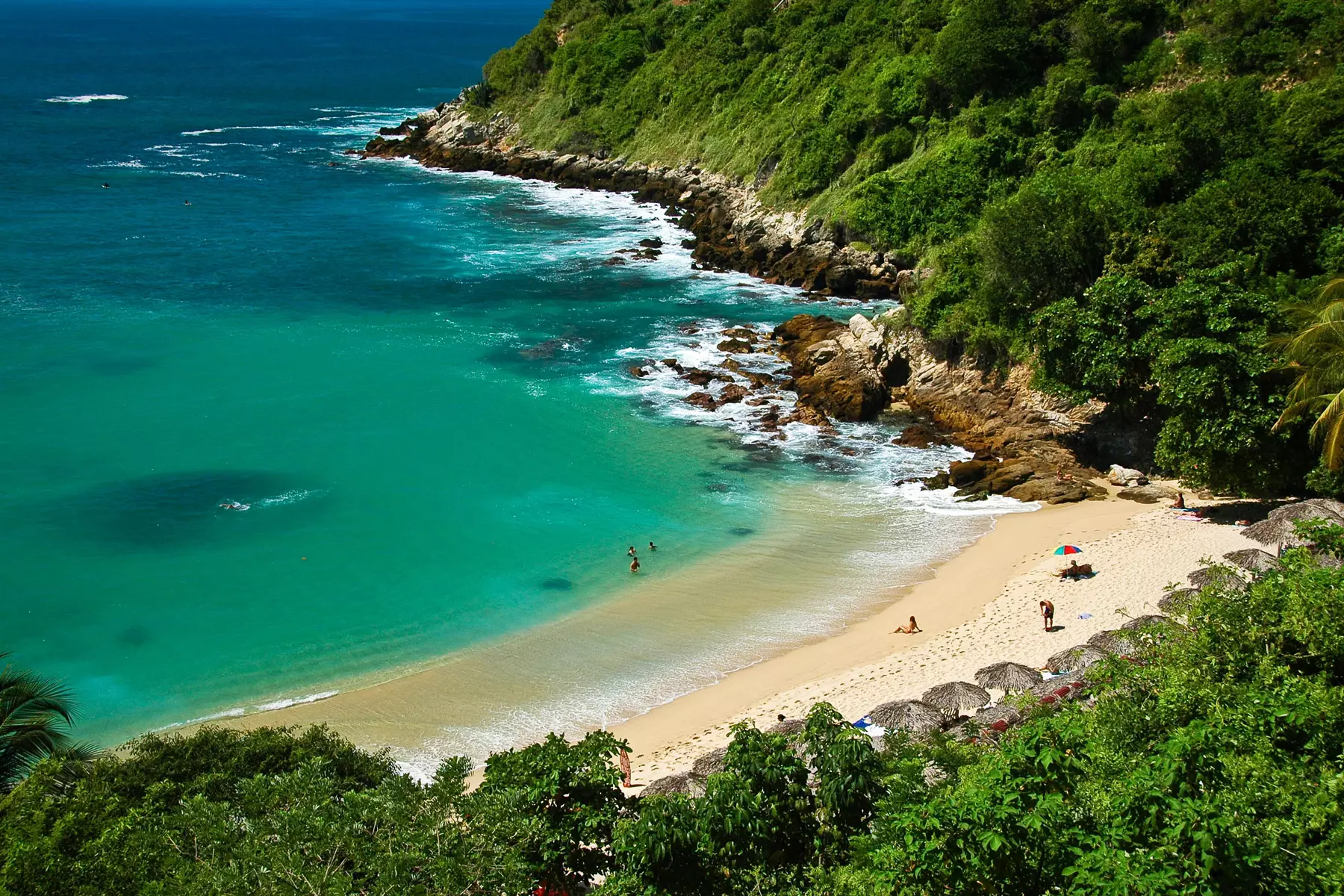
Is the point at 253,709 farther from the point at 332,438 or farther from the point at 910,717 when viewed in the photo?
the point at 332,438

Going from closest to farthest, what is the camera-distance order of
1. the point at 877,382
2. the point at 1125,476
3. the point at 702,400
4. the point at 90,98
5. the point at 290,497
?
the point at 1125,476 → the point at 290,497 → the point at 877,382 → the point at 702,400 → the point at 90,98

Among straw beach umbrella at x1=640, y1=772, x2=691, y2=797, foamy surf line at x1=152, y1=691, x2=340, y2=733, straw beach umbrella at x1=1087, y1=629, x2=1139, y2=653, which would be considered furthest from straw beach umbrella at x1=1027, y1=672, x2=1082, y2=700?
foamy surf line at x1=152, y1=691, x2=340, y2=733

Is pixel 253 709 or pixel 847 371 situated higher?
pixel 847 371

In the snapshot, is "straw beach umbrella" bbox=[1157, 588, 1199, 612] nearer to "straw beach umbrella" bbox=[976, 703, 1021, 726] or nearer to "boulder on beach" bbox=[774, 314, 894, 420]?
"straw beach umbrella" bbox=[976, 703, 1021, 726]

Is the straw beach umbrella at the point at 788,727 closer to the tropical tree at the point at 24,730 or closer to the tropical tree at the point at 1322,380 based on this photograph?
the tropical tree at the point at 24,730

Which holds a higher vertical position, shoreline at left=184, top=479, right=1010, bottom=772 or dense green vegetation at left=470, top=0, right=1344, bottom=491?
dense green vegetation at left=470, top=0, right=1344, bottom=491

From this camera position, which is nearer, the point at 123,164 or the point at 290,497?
the point at 290,497

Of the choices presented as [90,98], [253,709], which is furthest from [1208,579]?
[90,98]
